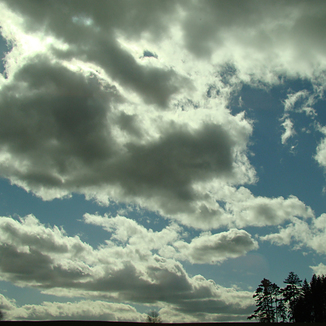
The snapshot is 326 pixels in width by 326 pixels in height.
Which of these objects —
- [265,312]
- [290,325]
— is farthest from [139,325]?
[265,312]

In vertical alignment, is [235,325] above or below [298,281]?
below

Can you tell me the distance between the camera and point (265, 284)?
82.9m

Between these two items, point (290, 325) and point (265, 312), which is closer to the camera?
point (290, 325)

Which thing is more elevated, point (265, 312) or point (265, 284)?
point (265, 284)

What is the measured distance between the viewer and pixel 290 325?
155ft

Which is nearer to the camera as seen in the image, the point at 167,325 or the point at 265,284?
the point at 167,325

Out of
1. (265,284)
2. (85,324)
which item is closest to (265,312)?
(265,284)

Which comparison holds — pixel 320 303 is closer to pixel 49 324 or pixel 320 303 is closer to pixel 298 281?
pixel 298 281

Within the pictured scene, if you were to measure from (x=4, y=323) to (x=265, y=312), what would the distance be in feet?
187

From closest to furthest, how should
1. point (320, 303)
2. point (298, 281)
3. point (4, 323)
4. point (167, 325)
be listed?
point (4, 323) < point (167, 325) < point (320, 303) < point (298, 281)

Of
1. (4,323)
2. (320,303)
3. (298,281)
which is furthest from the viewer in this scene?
(298,281)

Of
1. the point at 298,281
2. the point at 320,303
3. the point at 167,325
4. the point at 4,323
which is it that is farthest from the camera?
the point at 298,281

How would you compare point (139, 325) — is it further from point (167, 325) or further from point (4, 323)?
point (4, 323)

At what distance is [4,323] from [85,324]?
9.02 metres
